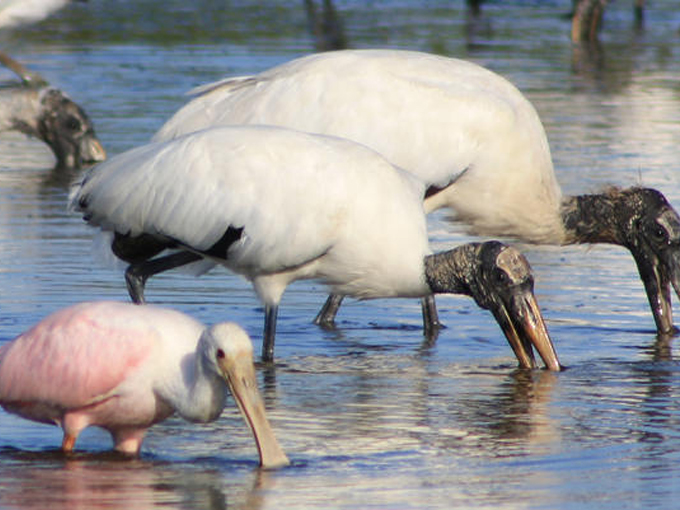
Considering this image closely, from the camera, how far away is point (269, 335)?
958 centimetres

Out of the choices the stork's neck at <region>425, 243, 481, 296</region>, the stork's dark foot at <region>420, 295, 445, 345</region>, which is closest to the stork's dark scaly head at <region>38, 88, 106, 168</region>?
the stork's dark foot at <region>420, 295, 445, 345</region>

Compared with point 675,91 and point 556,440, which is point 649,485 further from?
point 675,91

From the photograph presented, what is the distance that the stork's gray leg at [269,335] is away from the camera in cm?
957

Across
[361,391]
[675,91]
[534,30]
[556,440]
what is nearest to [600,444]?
[556,440]

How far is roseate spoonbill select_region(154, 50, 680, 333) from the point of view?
10.7 metres

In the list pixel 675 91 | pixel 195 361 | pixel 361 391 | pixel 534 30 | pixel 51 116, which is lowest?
pixel 534 30

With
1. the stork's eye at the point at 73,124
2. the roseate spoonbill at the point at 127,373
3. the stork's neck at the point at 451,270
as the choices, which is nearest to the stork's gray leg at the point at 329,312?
the stork's neck at the point at 451,270

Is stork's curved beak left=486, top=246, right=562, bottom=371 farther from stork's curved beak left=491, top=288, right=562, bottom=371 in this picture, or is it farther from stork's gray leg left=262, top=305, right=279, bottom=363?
stork's gray leg left=262, top=305, right=279, bottom=363

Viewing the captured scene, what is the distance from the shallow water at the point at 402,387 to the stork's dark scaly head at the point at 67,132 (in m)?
0.26

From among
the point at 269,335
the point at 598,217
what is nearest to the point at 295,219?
the point at 269,335

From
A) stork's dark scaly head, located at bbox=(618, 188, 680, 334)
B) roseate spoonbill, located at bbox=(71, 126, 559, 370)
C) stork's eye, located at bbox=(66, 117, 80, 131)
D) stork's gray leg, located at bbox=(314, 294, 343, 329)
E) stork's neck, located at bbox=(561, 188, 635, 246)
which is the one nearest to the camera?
roseate spoonbill, located at bbox=(71, 126, 559, 370)

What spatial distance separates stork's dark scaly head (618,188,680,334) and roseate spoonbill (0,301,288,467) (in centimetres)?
407

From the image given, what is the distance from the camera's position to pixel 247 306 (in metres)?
10.9

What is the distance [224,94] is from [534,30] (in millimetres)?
17489
